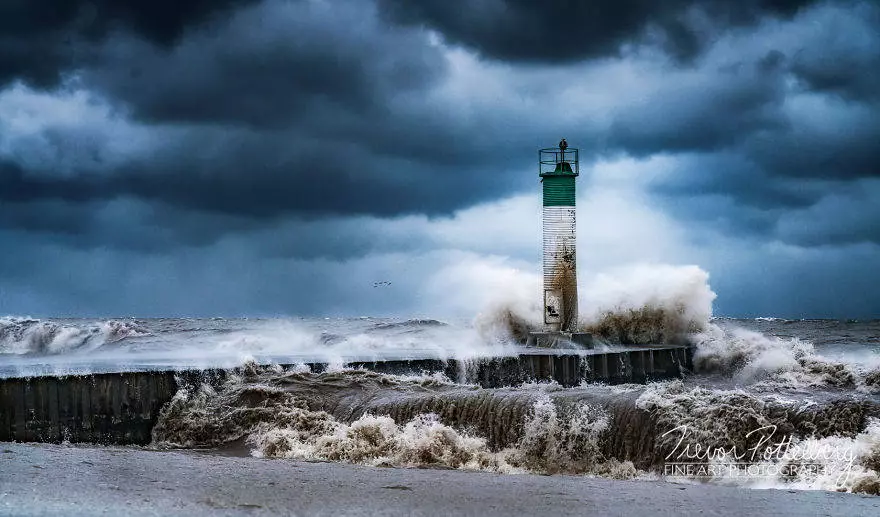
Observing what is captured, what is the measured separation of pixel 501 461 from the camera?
8.91 m

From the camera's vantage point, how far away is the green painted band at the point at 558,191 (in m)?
20.2

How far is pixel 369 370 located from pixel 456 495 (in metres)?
8.17

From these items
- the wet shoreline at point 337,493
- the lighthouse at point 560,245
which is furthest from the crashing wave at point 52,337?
the wet shoreline at point 337,493

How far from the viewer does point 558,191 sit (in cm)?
2027

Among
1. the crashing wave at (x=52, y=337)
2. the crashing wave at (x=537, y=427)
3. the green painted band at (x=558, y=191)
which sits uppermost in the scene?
the green painted band at (x=558, y=191)

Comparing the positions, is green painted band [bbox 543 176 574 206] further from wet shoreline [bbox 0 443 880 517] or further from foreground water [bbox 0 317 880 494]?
wet shoreline [bbox 0 443 880 517]

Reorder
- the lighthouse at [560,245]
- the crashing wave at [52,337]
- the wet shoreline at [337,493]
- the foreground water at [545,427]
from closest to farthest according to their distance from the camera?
1. the wet shoreline at [337,493]
2. the foreground water at [545,427]
3. the lighthouse at [560,245]
4. the crashing wave at [52,337]

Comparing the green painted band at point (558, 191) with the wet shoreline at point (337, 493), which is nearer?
the wet shoreline at point (337, 493)

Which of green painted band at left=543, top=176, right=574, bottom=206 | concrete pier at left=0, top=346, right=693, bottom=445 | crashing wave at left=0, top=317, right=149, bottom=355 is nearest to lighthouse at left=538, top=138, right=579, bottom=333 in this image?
green painted band at left=543, top=176, right=574, bottom=206

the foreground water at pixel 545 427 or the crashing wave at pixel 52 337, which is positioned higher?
the crashing wave at pixel 52 337

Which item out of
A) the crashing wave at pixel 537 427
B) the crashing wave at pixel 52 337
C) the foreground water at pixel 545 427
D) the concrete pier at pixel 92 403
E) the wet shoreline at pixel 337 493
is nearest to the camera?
the wet shoreline at pixel 337 493

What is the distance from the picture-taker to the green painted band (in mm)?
20250

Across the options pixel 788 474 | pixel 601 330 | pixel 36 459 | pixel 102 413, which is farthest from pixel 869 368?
pixel 36 459

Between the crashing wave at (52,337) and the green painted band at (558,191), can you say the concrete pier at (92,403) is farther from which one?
the crashing wave at (52,337)
